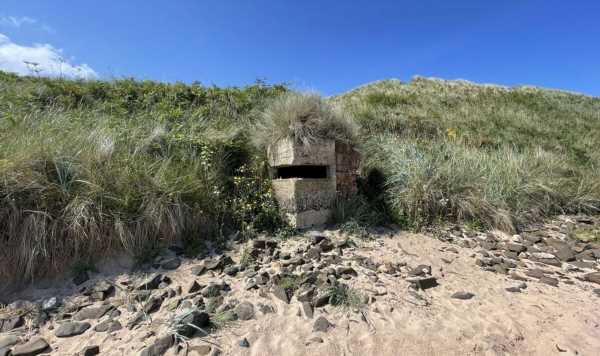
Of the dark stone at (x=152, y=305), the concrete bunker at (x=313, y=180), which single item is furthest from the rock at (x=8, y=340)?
the concrete bunker at (x=313, y=180)

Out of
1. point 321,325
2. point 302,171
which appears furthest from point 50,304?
point 302,171

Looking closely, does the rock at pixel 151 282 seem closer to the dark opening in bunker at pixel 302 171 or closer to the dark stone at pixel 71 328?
the dark stone at pixel 71 328

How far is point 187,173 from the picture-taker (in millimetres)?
3680

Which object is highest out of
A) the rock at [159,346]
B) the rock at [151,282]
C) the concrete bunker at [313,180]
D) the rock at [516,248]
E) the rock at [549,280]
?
the concrete bunker at [313,180]

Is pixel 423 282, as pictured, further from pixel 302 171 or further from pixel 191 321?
pixel 302 171

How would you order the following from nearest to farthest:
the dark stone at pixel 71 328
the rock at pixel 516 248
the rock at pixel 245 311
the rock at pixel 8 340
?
the rock at pixel 8 340, the dark stone at pixel 71 328, the rock at pixel 245 311, the rock at pixel 516 248

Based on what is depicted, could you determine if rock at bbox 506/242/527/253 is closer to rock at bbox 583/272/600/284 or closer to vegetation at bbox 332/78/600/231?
vegetation at bbox 332/78/600/231

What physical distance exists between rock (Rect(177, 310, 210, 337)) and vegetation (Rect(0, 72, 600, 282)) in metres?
1.22

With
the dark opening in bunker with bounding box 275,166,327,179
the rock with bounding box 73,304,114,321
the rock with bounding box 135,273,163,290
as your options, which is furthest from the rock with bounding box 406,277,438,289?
the rock with bounding box 73,304,114,321

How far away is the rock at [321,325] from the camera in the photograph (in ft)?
6.99

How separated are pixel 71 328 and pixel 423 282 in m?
3.17

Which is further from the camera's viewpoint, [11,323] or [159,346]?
[11,323]

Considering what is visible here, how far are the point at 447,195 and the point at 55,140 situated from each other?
563cm

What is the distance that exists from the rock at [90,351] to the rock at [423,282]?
109 inches
